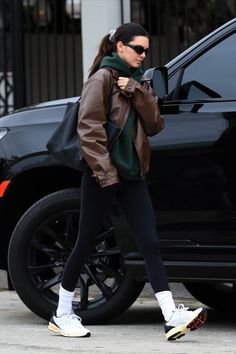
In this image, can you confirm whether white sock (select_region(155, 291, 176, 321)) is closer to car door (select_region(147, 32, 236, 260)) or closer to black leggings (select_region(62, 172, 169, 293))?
black leggings (select_region(62, 172, 169, 293))

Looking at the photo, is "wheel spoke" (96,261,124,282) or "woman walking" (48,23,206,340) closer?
"woman walking" (48,23,206,340)

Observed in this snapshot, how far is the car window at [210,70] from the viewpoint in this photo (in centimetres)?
632

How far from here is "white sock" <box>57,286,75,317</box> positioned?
6234 mm

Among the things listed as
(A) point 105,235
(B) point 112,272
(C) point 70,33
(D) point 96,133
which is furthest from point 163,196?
(C) point 70,33

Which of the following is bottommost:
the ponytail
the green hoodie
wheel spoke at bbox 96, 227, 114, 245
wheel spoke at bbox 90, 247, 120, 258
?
wheel spoke at bbox 90, 247, 120, 258

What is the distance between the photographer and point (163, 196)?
6254mm

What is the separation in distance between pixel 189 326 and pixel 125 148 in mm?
990

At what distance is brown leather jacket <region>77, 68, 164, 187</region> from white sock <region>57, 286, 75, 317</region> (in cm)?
76

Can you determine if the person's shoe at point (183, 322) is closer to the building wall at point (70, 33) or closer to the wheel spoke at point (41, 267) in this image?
the wheel spoke at point (41, 267)

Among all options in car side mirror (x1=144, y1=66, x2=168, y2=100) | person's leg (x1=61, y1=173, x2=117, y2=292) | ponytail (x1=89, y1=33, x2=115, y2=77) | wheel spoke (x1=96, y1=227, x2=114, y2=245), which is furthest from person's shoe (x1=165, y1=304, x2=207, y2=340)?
ponytail (x1=89, y1=33, x2=115, y2=77)

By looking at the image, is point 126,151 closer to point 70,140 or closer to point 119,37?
point 70,140

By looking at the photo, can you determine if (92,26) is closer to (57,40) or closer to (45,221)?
(57,40)

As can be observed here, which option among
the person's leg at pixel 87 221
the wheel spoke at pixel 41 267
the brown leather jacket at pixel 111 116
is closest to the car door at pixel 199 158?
the brown leather jacket at pixel 111 116

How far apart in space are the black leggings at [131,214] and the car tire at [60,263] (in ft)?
1.42
